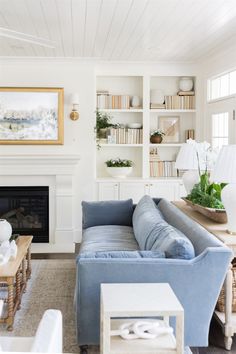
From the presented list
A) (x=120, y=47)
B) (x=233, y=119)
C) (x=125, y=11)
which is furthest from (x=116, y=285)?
(x=120, y=47)

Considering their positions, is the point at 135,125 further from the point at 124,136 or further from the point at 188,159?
the point at 188,159

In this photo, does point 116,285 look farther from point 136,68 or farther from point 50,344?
point 136,68

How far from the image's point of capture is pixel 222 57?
5168 millimetres

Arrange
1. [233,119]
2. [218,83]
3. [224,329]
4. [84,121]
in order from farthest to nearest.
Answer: [84,121] → [218,83] → [233,119] → [224,329]

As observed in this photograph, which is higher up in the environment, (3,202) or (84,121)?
(84,121)

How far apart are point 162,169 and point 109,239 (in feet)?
7.89

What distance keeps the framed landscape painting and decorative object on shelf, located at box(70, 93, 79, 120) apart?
0.53ft

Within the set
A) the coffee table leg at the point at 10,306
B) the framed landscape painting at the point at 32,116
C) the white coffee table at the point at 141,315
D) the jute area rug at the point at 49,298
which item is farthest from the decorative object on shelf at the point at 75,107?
the white coffee table at the point at 141,315

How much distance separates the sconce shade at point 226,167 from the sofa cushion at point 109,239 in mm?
1175

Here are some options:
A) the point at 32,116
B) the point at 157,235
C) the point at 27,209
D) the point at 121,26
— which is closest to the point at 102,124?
the point at 32,116

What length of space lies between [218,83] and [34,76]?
2.48 meters

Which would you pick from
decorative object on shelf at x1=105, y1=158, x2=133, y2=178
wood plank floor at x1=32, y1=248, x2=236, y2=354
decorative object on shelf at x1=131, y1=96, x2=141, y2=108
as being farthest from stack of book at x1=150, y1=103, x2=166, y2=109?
wood plank floor at x1=32, y1=248, x2=236, y2=354

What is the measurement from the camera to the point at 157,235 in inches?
124

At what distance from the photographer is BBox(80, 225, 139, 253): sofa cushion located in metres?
3.78
